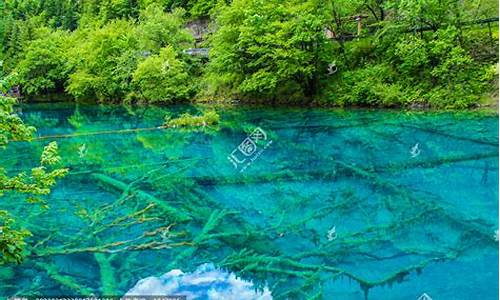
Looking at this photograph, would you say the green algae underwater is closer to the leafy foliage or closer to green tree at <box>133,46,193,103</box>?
the leafy foliage

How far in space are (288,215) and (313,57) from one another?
17.5 m

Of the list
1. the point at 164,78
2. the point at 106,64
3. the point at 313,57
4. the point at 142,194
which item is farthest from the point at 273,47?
the point at 106,64

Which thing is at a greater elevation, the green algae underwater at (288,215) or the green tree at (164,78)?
the green algae underwater at (288,215)

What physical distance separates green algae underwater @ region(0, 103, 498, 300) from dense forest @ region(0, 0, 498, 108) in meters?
5.34

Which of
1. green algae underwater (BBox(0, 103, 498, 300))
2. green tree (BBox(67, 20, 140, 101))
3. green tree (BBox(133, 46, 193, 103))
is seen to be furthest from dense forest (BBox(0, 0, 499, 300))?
green tree (BBox(67, 20, 140, 101))

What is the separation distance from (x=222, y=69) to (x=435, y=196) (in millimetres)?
20463

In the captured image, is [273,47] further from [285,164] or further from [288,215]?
[288,215]

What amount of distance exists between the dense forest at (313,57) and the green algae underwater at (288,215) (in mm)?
5340

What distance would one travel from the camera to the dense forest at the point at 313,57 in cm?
2041

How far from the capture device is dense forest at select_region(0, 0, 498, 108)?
2041 centimetres

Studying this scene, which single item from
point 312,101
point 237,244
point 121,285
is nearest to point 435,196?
point 237,244

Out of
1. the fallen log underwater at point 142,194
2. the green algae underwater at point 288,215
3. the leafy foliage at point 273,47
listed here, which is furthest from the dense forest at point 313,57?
the green algae underwater at point 288,215

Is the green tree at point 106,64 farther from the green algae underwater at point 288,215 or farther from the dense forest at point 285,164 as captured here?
the green algae underwater at point 288,215

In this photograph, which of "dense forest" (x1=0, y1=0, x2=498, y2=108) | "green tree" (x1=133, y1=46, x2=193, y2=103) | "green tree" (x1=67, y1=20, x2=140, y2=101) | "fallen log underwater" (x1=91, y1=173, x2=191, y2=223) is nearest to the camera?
"fallen log underwater" (x1=91, y1=173, x2=191, y2=223)
